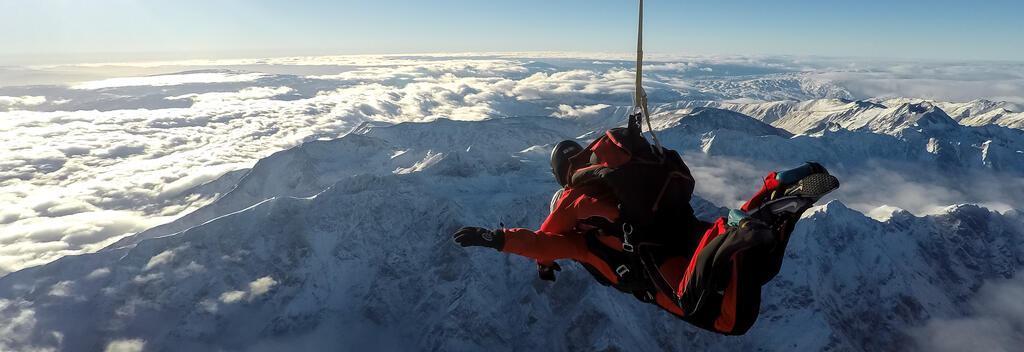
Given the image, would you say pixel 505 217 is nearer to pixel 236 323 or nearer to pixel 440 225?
pixel 440 225

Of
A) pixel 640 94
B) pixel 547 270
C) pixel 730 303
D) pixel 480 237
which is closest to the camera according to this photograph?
pixel 730 303

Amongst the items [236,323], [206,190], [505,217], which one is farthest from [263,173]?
[505,217]

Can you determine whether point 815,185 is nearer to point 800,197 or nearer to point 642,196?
point 800,197

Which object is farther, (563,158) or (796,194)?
(563,158)

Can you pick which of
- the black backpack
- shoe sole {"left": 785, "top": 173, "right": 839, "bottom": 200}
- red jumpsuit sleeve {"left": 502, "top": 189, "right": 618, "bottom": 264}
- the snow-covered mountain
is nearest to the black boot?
shoe sole {"left": 785, "top": 173, "right": 839, "bottom": 200}

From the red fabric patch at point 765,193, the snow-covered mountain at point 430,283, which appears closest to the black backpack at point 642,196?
the red fabric patch at point 765,193

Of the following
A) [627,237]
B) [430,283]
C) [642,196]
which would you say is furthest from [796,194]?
[430,283]

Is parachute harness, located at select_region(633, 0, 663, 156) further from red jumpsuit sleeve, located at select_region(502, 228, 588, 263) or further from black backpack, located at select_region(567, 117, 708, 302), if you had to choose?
red jumpsuit sleeve, located at select_region(502, 228, 588, 263)
